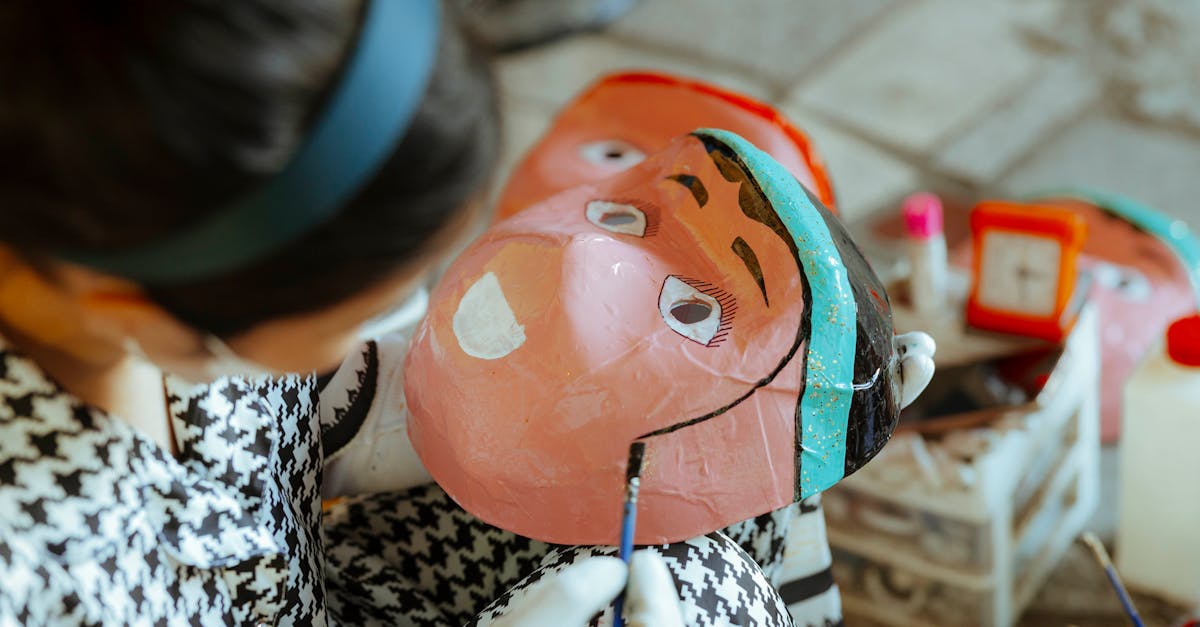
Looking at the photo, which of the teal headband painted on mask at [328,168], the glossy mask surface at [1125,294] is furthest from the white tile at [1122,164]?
the teal headband painted on mask at [328,168]

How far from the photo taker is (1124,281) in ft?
4.66

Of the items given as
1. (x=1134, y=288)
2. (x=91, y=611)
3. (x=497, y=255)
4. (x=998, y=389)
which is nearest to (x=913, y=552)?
(x=998, y=389)

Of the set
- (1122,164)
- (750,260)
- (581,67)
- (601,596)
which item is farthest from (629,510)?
(581,67)

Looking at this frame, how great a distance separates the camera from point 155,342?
0.58 metres

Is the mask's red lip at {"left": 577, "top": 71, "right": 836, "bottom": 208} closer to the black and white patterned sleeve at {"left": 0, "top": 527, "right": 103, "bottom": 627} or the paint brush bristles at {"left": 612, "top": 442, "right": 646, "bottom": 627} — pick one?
the paint brush bristles at {"left": 612, "top": 442, "right": 646, "bottom": 627}

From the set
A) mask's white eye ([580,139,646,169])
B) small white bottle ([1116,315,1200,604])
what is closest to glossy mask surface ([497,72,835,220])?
mask's white eye ([580,139,646,169])

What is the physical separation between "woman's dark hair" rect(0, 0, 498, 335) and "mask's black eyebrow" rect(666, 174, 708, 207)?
0.26m

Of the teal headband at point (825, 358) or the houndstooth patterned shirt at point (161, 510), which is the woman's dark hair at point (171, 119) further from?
the teal headband at point (825, 358)

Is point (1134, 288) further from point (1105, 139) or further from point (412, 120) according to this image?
point (412, 120)

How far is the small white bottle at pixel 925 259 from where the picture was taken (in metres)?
1.17

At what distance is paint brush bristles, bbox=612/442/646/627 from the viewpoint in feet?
2.06

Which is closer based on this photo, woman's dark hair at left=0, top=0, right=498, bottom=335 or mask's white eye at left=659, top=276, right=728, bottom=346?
woman's dark hair at left=0, top=0, right=498, bottom=335

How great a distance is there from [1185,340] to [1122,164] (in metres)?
0.81

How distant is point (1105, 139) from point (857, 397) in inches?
55.6
